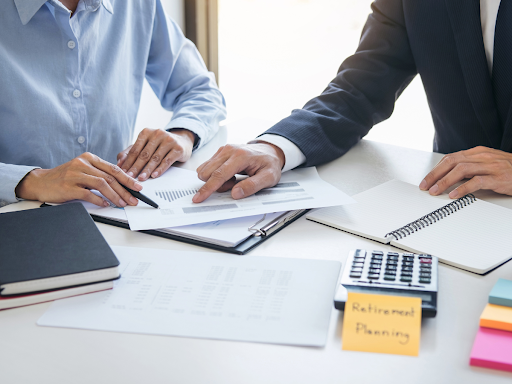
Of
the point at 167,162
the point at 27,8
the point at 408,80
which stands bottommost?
the point at 167,162

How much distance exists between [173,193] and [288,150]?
27cm

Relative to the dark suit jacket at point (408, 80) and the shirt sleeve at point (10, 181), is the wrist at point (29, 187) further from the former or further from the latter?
the dark suit jacket at point (408, 80)

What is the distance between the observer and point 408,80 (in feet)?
4.58

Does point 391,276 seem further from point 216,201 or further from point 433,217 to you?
point 216,201

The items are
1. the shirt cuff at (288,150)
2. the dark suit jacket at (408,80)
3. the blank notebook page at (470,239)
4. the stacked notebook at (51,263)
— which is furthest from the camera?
the dark suit jacket at (408,80)

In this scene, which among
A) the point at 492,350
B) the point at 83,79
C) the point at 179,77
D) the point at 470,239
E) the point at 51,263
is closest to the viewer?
the point at 492,350

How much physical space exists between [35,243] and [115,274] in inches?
5.2

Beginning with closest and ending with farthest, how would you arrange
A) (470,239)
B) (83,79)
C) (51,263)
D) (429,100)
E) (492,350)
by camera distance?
(492,350) < (51,263) < (470,239) < (83,79) < (429,100)

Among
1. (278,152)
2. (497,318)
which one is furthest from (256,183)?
(497,318)

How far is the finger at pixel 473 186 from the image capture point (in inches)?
36.9

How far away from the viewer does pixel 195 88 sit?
1503mm

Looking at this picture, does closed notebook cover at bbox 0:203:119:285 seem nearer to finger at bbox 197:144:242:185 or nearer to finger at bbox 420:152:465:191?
finger at bbox 197:144:242:185

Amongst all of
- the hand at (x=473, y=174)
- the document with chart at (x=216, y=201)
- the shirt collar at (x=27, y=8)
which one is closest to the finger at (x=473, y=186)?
the hand at (x=473, y=174)

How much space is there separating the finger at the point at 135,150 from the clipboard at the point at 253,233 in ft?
Answer: 0.82
